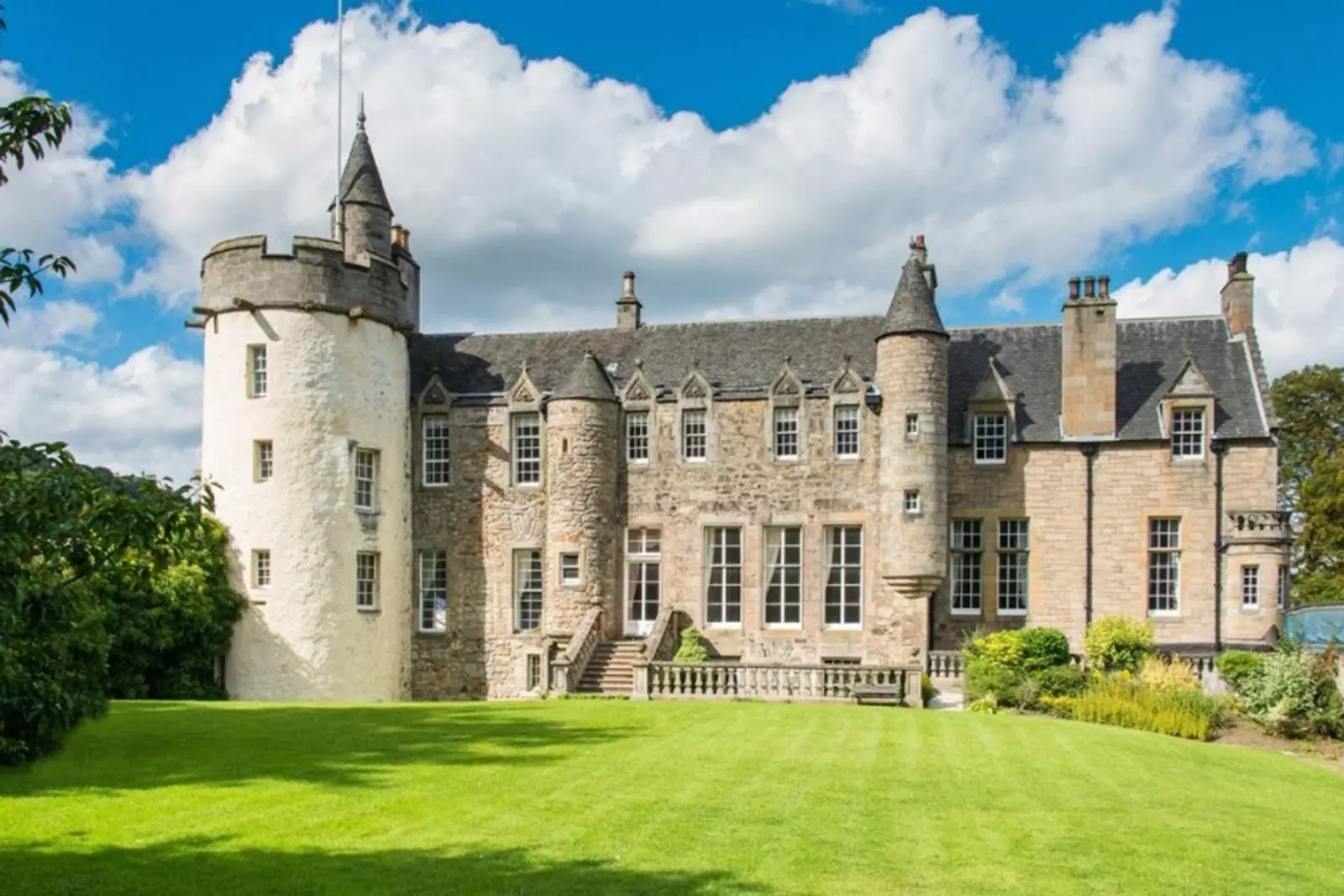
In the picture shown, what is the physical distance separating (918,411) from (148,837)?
82.3ft

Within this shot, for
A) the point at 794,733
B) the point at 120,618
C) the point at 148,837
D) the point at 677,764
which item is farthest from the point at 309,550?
the point at 148,837

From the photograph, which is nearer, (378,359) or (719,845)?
(719,845)

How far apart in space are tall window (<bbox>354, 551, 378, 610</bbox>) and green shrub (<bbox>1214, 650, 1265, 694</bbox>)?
2171 centimetres

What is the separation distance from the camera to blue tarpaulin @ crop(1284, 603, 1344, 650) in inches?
1188

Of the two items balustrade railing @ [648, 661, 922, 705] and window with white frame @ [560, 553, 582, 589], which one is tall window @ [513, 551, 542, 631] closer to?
window with white frame @ [560, 553, 582, 589]

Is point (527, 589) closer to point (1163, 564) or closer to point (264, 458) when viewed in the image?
point (264, 458)

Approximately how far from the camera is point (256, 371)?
34.3 meters

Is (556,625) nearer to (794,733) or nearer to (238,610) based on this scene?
(238,610)

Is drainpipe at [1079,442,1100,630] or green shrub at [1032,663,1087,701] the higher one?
drainpipe at [1079,442,1100,630]

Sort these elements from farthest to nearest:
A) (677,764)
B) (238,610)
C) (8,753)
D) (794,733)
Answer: (238,610) < (794,733) < (677,764) < (8,753)

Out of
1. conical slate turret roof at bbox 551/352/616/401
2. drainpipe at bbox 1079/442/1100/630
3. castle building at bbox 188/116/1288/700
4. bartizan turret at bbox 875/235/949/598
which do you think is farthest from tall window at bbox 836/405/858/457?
conical slate turret roof at bbox 551/352/616/401

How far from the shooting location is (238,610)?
33.2m

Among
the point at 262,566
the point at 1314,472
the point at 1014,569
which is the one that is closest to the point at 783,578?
the point at 1014,569

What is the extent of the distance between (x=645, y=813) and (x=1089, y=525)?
24.0 metres
